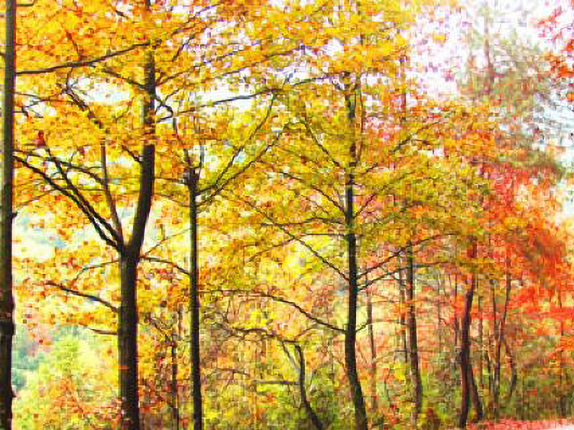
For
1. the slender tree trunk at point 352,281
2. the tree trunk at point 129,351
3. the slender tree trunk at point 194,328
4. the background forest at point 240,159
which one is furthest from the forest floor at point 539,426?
the tree trunk at point 129,351

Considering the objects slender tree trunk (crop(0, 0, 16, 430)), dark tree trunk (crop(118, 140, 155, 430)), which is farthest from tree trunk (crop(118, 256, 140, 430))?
slender tree trunk (crop(0, 0, 16, 430))

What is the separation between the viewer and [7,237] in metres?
5.13

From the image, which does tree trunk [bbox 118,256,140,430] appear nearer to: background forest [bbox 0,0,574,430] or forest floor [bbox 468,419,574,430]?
background forest [bbox 0,0,574,430]

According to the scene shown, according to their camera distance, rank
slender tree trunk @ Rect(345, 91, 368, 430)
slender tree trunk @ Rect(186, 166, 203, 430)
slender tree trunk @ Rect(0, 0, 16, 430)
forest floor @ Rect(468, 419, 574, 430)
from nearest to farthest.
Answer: slender tree trunk @ Rect(0, 0, 16, 430)
slender tree trunk @ Rect(186, 166, 203, 430)
slender tree trunk @ Rect(345, 91, 368, 430)
forest floor @ Rect(468, 419, 574, 430)

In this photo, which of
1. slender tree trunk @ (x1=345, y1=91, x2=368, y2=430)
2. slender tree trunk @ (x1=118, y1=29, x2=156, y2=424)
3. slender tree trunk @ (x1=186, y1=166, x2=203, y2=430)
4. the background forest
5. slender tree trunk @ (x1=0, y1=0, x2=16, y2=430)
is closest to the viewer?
slender tree trunk @ (x1=0, y1=0, x2=16, y2=430)

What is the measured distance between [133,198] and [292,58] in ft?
13.8

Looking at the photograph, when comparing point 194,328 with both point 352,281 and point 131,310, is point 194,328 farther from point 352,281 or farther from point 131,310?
point 352,281

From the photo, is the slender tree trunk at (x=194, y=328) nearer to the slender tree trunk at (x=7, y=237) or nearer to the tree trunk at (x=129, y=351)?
the tree trunk at (x=129, y=351)

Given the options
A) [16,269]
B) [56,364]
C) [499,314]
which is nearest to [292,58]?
[16,269]

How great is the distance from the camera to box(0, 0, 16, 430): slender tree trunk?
488 centimetres

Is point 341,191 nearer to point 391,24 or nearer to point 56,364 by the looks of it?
Answer: point 391,24

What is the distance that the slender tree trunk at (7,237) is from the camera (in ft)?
16.0

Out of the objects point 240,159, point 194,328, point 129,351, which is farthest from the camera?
point 240,159

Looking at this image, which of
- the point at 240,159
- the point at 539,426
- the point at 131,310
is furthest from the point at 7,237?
the point at 539,426
